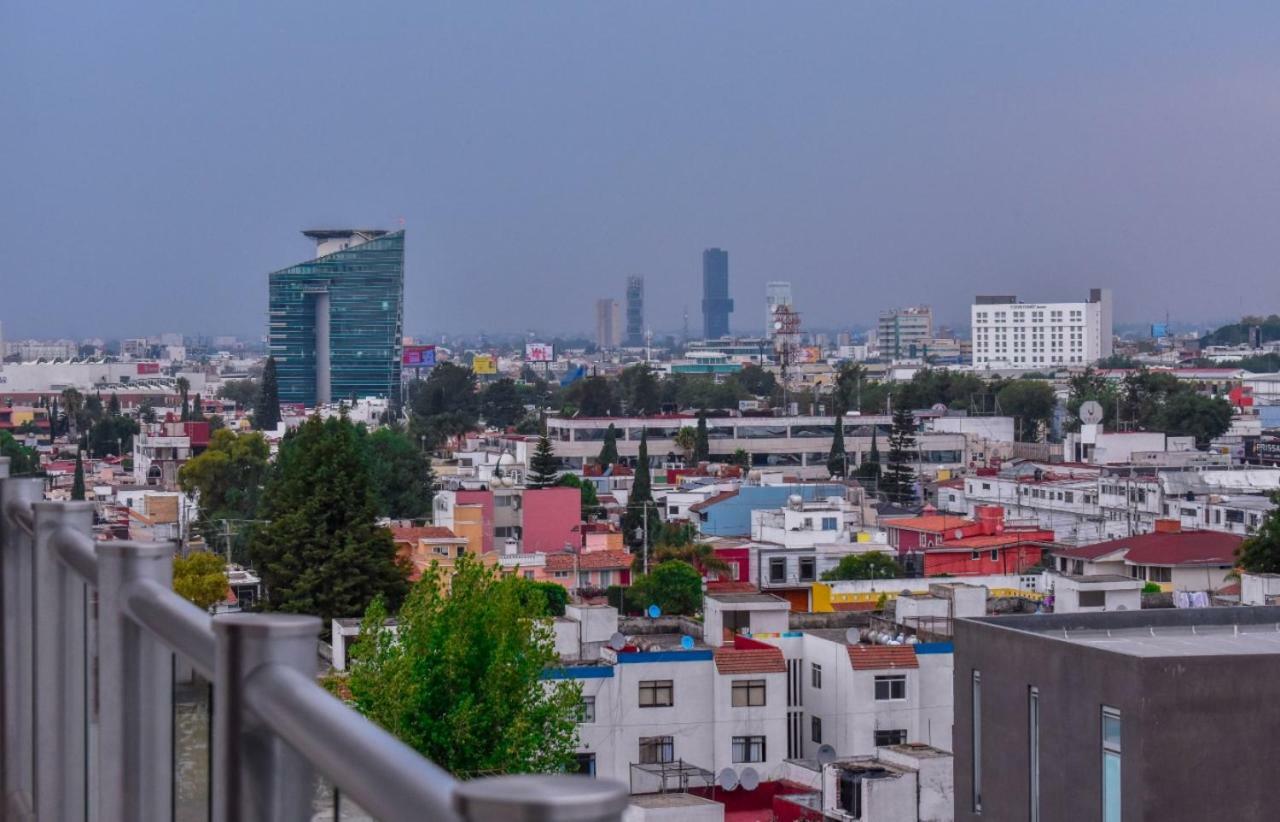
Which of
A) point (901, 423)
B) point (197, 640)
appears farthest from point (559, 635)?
point (901, 423)

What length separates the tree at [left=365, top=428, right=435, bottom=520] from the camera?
68.0 feet

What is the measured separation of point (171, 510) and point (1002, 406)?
21563 mm

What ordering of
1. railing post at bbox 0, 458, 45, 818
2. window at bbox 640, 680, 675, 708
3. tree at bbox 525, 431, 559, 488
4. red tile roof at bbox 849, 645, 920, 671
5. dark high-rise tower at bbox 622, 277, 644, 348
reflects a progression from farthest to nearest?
dark high-rise tower at bbox 622, 277, 644, 348 → tree at bbox 525, 431, 559, 488 → red tile roof at bbox 849, 645, 920, 671 → window at bbox 640, 680, 675, 708 → railing post at bbox 0, 458, 45, 818

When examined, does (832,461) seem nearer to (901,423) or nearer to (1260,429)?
(901,423)

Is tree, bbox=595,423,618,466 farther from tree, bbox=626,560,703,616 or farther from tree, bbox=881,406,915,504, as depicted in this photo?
tree, bbox=626,560,703,616

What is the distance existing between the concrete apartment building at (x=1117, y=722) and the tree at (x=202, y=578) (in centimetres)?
613

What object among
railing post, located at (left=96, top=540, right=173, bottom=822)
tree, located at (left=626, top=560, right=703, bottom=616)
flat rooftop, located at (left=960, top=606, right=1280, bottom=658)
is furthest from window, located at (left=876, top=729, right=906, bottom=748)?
railing post, located at (left=96, top=540, right=173, bottom=822)

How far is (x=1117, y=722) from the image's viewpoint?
3.76m

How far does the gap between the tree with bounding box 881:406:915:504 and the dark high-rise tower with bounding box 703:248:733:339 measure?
3855 inches

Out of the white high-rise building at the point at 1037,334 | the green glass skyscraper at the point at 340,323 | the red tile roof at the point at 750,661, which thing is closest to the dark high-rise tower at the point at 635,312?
the white high-rise building at the point at 1037,334

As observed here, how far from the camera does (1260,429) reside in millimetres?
30406

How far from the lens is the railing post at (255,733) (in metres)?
0.73

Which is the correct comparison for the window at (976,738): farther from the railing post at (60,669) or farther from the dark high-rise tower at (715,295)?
the dark high-rise tower at (715,295)

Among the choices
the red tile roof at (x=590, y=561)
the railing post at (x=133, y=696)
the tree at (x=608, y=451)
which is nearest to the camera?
the railing post at (x=133, y=696)
